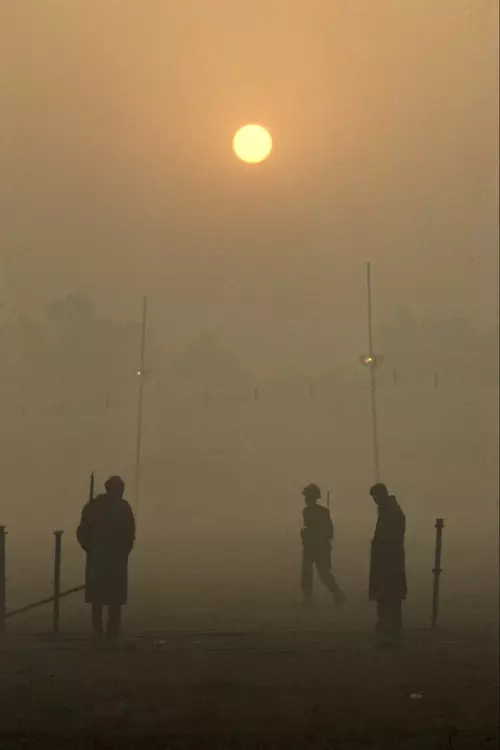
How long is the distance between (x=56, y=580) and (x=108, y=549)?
0.42m

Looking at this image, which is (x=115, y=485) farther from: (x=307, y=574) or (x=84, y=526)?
(x=307, y=574)

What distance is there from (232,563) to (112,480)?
1161mm

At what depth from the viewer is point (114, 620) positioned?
5.82 m

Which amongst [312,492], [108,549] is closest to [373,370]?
[312,492]

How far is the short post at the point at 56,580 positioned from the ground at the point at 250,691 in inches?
5.9

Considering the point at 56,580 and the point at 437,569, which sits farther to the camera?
the point at 437,569

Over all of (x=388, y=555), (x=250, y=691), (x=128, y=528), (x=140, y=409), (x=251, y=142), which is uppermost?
(x=251, y=142)

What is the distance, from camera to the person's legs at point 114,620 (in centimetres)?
578

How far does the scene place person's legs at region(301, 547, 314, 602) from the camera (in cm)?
628

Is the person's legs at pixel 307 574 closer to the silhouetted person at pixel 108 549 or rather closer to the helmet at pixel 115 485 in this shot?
the silhouetted person at pixel 108 549

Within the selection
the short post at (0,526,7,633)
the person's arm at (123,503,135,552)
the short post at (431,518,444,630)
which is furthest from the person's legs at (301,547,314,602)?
the short post at (0,526,7,633)

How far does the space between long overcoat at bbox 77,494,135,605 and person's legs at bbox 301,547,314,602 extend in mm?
1382

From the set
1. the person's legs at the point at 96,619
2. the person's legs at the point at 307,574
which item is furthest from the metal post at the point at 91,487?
the person's legs at the point at 307,574

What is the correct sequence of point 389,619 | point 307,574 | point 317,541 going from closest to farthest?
point 389,619
point 317,541
point 307,574
